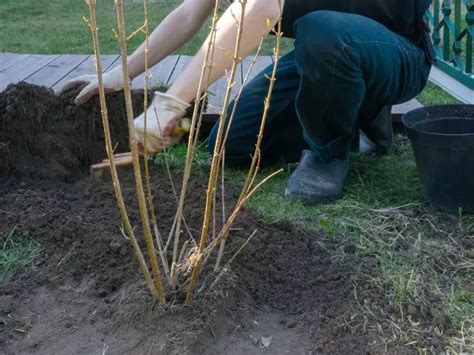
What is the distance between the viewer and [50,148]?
2686mm

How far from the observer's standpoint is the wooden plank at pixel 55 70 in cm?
384

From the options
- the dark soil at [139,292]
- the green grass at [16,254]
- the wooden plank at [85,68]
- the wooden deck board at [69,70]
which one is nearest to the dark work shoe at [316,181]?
the dark soil at [139,292]

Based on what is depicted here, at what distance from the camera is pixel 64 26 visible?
6.95 m

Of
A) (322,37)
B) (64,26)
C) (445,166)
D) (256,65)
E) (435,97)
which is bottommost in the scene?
(64,26)

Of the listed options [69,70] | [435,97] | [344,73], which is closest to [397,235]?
[344,73]

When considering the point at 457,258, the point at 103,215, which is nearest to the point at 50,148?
the point at 103,215

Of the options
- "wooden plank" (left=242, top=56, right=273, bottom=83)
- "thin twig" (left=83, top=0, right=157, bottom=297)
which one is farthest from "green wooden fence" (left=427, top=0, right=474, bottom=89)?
"thin twig" (left=83, top=0, right=157, bottom=297)

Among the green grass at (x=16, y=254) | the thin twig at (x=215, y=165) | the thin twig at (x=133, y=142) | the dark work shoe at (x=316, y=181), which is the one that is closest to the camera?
the thin twig at (x=133, y=142)

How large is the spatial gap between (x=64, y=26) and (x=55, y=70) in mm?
2986

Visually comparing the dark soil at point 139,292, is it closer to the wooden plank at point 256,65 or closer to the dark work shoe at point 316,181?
the dark work shoe at point 316,181

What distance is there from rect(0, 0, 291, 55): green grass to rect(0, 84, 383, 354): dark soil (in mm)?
2141

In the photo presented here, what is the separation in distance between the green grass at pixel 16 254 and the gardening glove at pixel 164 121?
0.44 m

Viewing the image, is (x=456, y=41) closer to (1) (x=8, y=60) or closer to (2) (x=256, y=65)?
(2) (x=256, y=65)

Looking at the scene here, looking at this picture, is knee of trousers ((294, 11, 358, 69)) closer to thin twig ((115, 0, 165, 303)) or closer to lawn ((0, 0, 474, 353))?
lawn ((0, 0, 474, 353))
